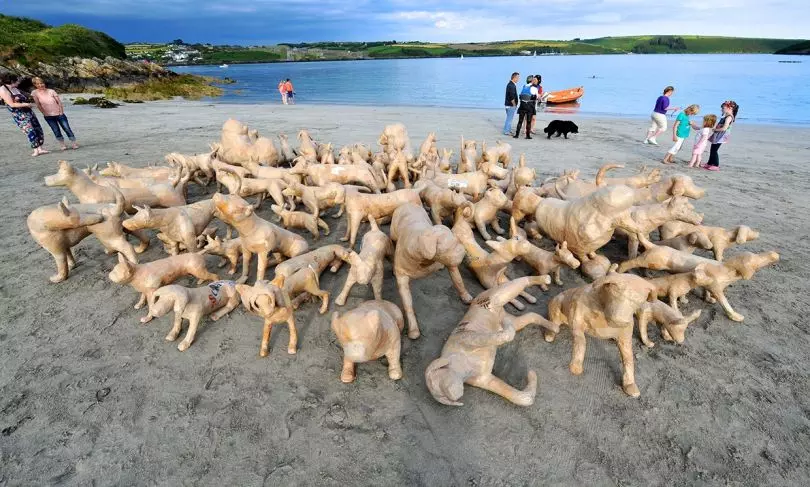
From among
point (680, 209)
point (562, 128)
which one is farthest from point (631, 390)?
point (562, 128)

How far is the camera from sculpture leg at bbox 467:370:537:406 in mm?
2889

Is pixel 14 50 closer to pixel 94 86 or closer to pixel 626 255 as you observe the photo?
pixel 94 86

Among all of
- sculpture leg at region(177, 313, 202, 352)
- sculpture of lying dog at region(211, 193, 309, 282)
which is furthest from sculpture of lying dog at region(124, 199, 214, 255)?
sculpture leg at region(177, 313, 202, 352)

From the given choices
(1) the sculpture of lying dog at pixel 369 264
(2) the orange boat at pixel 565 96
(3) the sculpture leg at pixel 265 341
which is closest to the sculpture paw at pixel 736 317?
(1) the sculpture of lying dog at pixel 369 264

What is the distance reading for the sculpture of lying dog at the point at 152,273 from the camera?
3699 mm

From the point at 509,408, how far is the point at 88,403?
3.53 metres

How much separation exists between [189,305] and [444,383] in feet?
8.71

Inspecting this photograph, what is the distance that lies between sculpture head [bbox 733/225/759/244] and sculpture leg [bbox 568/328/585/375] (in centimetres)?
266

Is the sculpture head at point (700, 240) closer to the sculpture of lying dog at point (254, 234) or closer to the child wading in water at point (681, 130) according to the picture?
the sculpture of lying dog at point (254, 234)

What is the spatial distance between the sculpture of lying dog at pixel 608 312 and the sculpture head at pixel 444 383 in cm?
124

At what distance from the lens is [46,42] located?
1502 inches

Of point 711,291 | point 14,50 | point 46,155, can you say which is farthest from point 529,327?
point 14,50

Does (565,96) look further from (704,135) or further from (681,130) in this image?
(704,135)

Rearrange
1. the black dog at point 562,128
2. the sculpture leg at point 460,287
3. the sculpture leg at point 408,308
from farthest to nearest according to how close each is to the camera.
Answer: the black dog at point 562,128 → the sculpture leg at point 460,287 → the sculpture leg at point 408,308
